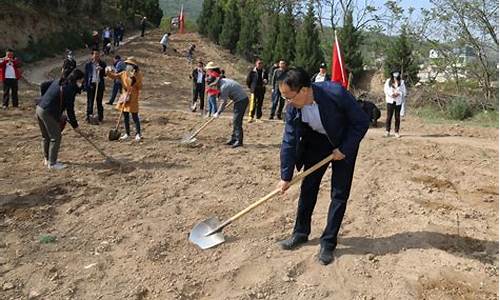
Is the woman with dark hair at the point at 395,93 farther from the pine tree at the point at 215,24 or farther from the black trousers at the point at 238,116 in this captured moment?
the pine tree at the point at 215,24

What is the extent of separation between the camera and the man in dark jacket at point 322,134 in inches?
154

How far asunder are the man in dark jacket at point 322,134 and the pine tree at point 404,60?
2058 cm

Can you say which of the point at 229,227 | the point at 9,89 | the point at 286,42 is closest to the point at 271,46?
the point at 286,42

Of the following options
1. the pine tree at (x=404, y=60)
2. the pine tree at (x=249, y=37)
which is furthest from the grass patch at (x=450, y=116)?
the pine tree at (x=249, y=37)

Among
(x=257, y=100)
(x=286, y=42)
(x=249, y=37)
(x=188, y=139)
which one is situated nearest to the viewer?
(x=188, y=139)

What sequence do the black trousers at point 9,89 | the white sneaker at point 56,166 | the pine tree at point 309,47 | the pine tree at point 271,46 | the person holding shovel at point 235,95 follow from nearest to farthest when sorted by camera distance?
the white sneaker at point 56,166 < the person holding shovel at point 235,95 < the black trousers at point 9,89 < the pine tree at point 309,47 < the pine tree at point 271,46

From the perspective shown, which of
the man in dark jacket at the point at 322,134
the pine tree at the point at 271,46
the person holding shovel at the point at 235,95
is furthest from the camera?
the pine tree at the point at 271,46

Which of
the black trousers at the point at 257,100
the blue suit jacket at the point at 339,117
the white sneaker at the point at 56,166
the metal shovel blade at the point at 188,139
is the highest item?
the blue suit jacket at the point at 339,117

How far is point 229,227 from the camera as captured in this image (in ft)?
17.0

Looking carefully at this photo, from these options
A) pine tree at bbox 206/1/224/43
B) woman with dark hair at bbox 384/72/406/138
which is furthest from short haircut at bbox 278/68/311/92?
pine tree at bbox 206/1/224/43

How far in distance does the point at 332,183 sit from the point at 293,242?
0.74 metres

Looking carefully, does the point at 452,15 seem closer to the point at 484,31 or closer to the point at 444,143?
the point at 484,31

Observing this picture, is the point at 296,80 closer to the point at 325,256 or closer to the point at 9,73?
the point at 325,256

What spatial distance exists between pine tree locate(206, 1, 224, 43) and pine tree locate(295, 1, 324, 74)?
482 inches
